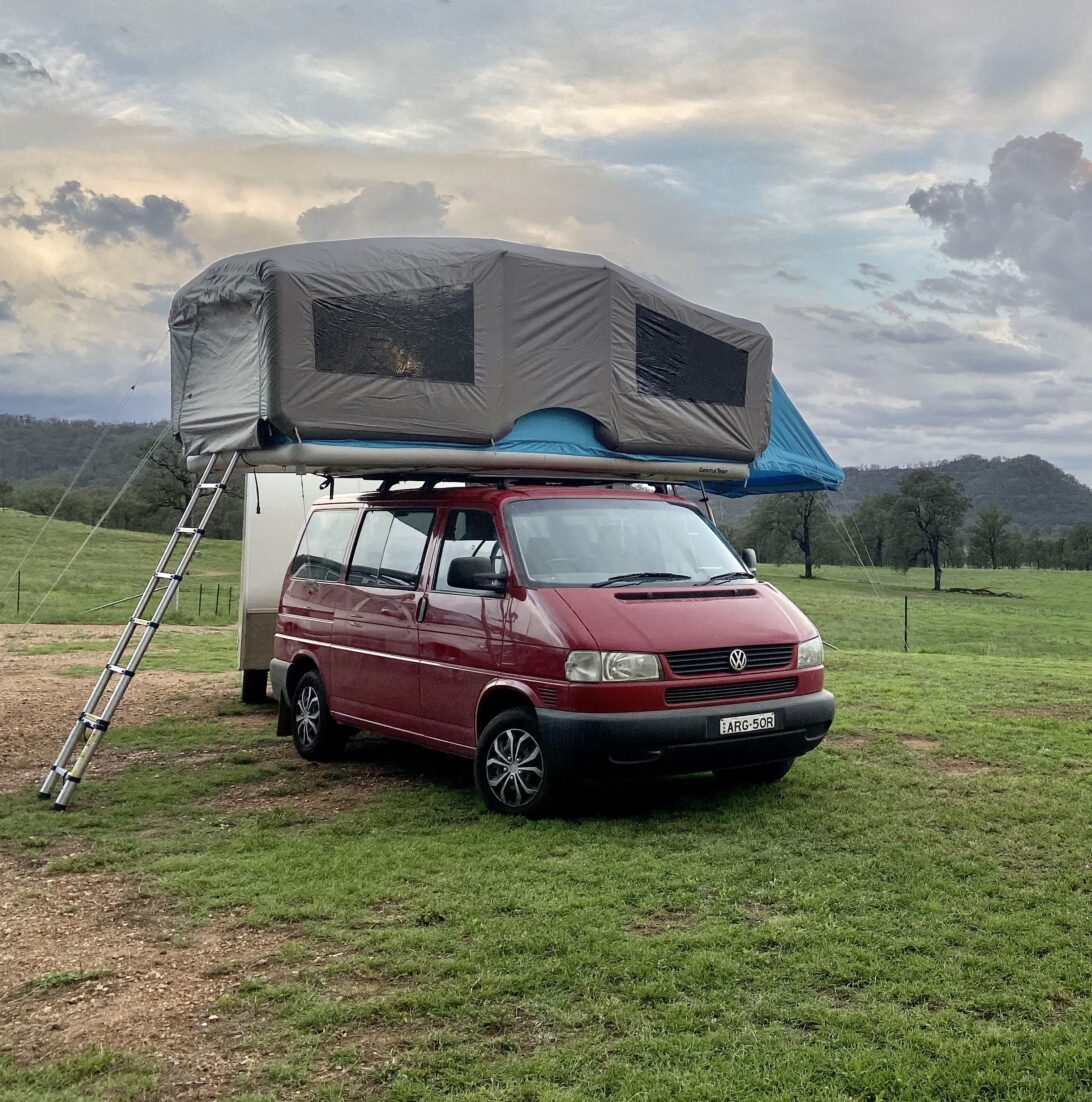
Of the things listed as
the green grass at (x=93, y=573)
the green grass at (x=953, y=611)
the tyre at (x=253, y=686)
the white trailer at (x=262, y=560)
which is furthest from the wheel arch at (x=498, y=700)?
the green grass at (x=93, y=573)

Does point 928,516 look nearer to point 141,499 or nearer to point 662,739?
point 141,499

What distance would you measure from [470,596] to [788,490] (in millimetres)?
7120

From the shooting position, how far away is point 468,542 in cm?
796

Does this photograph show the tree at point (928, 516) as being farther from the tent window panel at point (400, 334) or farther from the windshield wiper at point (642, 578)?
the windshield wiper at point (642, 578)

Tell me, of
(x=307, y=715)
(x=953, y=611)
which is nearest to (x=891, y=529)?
(x=953, y=611)

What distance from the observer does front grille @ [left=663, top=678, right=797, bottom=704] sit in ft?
22.6

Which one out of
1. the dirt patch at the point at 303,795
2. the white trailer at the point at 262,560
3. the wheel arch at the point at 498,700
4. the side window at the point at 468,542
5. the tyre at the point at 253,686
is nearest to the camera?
the wheel arch at the point at 498,700

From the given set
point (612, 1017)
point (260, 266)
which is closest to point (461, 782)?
point (260, 266)

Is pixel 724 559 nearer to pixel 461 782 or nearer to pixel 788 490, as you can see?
pixel 461 782

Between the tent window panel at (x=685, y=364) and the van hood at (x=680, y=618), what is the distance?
227 cm

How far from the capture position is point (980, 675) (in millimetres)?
14570

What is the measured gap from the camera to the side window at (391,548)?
842cm

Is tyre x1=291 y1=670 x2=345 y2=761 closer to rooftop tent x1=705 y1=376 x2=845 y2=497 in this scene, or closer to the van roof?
the van roof

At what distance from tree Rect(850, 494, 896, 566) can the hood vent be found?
2786 inches
